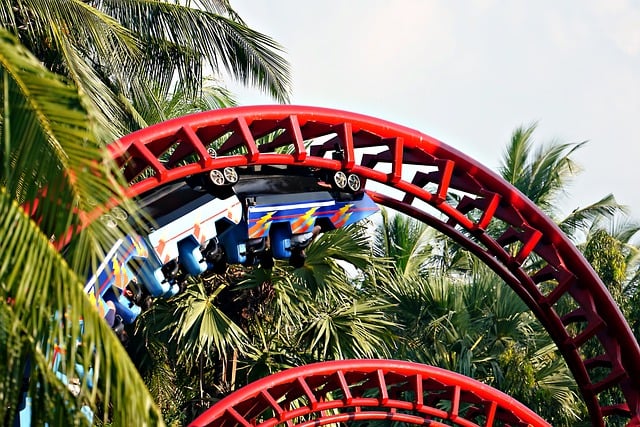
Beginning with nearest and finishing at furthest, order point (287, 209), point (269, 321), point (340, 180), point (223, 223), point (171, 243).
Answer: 1. point (171, 243)
2. point (223, 223)
3. point (287, 209)
4. point (340, 180)
5. point (269, 321)

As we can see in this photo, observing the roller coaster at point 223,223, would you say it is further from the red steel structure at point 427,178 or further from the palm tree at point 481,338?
the palm tree at point 481,338

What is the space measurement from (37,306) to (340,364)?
725 cm

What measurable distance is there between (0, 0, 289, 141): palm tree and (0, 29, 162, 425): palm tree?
268 inches

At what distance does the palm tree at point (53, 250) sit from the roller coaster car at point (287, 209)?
17.8ft

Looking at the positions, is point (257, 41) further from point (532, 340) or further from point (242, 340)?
point (532, 340)

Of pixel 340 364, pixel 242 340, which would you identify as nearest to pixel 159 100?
pixel 242 340

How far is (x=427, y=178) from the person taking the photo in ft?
35.2

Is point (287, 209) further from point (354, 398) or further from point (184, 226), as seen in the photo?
point (354, 398)

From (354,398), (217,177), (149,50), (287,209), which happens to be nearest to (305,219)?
(287,209)

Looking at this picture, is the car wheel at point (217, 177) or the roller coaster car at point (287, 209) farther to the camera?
the roller coaster car at point (287, 209)

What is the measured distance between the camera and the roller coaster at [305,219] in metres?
9.05

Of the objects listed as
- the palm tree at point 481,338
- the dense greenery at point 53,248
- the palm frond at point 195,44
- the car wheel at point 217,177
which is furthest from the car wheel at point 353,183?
the dense greenery at point 53,248

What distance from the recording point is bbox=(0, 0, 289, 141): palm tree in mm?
11219

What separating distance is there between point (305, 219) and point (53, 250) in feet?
19.5
